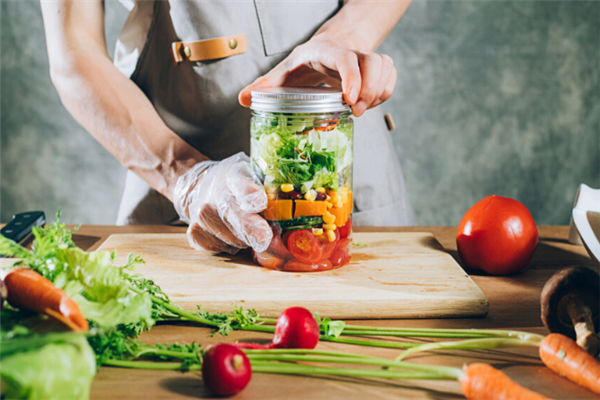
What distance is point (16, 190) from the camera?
2727 millimetres

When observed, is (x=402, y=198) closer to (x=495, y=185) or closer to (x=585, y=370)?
(x=585, y=370)

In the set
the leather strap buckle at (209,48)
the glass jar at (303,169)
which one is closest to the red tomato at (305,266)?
the glass jar at (303,169)

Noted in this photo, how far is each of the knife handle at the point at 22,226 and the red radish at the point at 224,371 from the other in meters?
0.79

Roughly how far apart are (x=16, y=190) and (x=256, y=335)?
8.10ft

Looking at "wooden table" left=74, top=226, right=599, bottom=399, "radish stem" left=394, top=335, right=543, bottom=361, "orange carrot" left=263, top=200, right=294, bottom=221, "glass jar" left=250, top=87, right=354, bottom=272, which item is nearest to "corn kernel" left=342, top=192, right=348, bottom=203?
"glass jar" left=250, top=87, right=354, bottom=272

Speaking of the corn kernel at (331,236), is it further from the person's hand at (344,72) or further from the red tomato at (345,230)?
the person's hand at (344,72)

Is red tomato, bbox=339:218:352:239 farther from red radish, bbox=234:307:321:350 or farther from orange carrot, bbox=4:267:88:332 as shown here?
orange carrot, bbox=4:267:88:332

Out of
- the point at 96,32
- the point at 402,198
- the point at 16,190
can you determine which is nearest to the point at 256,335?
the point at 402,198

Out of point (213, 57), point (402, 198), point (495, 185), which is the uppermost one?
point (213, 57)

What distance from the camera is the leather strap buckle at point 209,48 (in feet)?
4.33

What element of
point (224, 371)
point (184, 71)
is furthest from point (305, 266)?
point (184, 71)

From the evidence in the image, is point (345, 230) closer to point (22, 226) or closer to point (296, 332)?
point (296, 332)

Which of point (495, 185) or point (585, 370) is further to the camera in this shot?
point (495, 185)

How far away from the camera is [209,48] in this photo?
1322 mm
